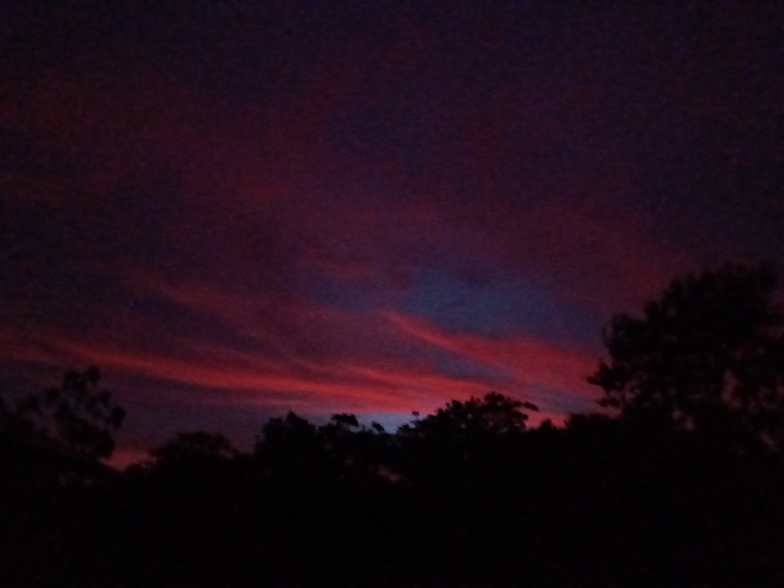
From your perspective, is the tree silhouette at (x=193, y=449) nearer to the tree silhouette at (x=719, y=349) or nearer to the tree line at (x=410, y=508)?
the tree line at (x=410, y=508)

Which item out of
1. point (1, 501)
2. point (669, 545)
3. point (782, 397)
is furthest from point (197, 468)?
point (782, 397)

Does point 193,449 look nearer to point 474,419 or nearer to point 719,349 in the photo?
point 474,419

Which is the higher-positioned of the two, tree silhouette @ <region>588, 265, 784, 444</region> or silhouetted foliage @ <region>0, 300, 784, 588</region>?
tree silhouette @ <region>588, 265, 784, 444</region>

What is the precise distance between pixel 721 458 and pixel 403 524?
4.67 meters

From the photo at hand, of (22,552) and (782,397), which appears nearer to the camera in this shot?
(22,552)

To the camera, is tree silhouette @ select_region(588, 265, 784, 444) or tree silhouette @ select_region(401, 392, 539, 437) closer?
tree silhouette @ select_region(401, 392, 539, 437)

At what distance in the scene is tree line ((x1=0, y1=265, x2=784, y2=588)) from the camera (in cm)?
1216

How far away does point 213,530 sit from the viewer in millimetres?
12484

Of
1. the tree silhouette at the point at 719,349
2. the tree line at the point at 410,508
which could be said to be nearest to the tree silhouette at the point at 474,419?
the tree line at the point at 410,508

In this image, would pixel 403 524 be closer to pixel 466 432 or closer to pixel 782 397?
pixel 466 432

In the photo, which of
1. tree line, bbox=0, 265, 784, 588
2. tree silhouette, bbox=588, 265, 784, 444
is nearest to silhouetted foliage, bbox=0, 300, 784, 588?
tree line, bbox=0, 265, 784, 588

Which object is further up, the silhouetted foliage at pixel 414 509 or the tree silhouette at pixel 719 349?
the tree silhouette at pixel 719 349

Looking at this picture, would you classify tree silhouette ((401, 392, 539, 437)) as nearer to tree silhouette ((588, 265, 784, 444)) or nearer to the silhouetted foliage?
the silhouetted foliage

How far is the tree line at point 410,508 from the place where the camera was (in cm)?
Answer: 1216
